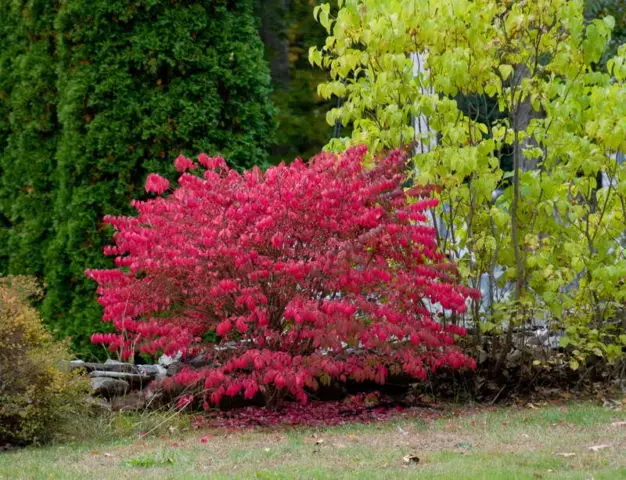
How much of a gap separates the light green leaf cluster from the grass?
1127 mm

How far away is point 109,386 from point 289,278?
5.83 feet

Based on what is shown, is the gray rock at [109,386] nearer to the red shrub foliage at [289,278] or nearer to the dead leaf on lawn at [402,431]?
the red shrub foliage at [289,278]

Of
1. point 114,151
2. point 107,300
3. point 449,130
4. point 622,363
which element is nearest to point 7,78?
point 114,151

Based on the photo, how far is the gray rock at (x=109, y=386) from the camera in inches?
339

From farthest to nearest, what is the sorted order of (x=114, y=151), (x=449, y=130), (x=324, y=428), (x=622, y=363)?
(x=114, y=151) → (x=622, y=363) → (x=449, y=130) → (x=324, y=428)

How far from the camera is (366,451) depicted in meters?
Answer: 6.56

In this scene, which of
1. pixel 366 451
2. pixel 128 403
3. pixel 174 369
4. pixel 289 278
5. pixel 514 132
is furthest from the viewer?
pixel 174 369

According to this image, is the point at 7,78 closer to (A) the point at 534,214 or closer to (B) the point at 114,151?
(B) the point at 114,151

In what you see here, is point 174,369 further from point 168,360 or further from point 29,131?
point 29,131

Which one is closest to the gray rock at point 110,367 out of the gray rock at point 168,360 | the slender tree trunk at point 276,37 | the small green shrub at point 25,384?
the gray rock at point 168,360

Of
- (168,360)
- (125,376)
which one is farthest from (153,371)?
(168,360)

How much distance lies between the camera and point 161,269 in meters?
8.15

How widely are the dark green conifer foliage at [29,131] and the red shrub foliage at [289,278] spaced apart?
385 centimetres

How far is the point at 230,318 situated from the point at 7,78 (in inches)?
239
